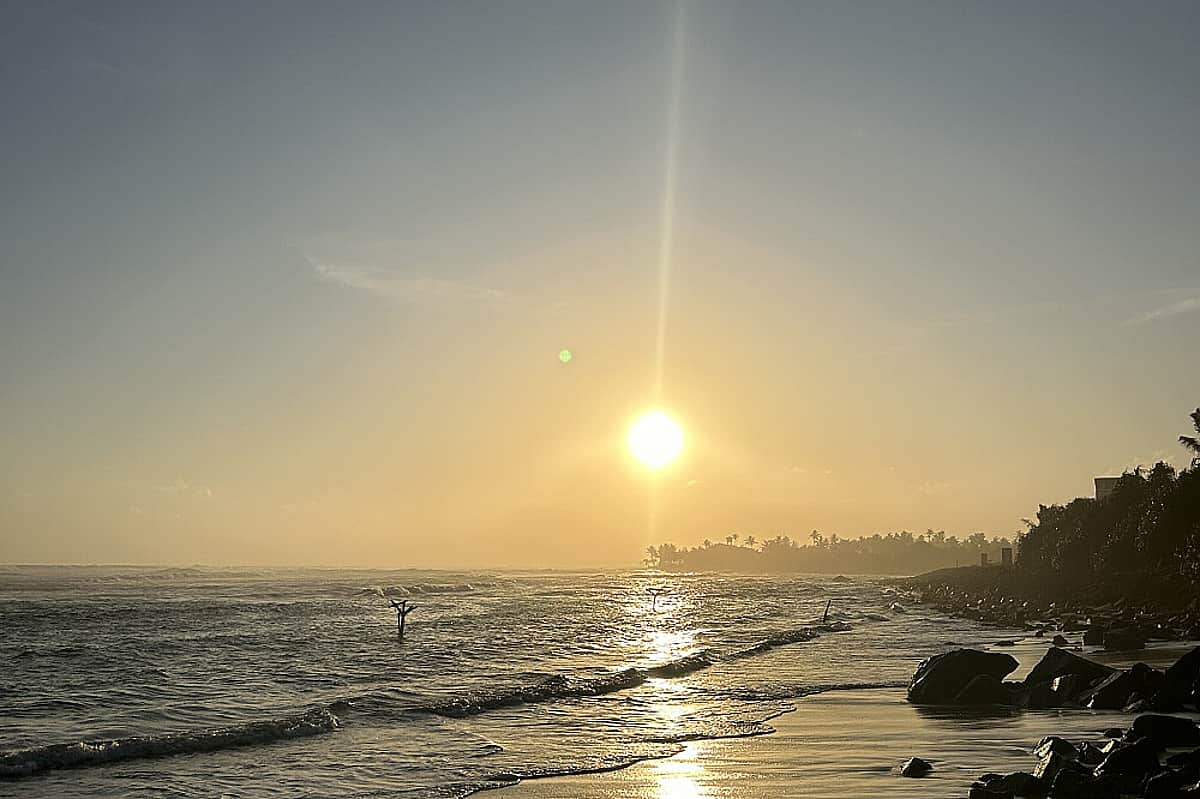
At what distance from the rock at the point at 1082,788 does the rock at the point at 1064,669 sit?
12.2 meters

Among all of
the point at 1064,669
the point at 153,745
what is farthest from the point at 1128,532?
the point at 153,745

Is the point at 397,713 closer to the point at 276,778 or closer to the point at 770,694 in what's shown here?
the point at 276,778

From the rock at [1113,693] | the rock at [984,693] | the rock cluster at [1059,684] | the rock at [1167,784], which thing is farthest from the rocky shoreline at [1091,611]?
the rock at [1167,784]

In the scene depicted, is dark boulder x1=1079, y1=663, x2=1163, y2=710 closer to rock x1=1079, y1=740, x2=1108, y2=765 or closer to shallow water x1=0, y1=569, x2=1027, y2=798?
shallow water x1=0, y1=569, x2=1027, y2=798

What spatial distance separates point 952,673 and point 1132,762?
478 inches

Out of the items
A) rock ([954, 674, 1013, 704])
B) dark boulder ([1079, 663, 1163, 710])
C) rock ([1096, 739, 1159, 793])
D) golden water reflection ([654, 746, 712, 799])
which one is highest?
rock ([1096, 739, 1159, 793])

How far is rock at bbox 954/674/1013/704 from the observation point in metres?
23.2

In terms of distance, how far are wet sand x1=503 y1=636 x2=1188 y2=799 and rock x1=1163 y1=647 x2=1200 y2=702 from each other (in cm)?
103

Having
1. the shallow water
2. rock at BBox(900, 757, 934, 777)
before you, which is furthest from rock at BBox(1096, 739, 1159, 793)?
the shallow water

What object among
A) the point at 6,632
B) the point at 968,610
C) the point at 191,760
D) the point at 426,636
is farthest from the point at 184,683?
the point at 968,610

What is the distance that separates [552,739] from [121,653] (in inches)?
1118

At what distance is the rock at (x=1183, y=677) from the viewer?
19.1 m

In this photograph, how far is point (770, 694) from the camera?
27484 millimetres

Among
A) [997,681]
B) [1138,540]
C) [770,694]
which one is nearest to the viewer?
[997,681]
